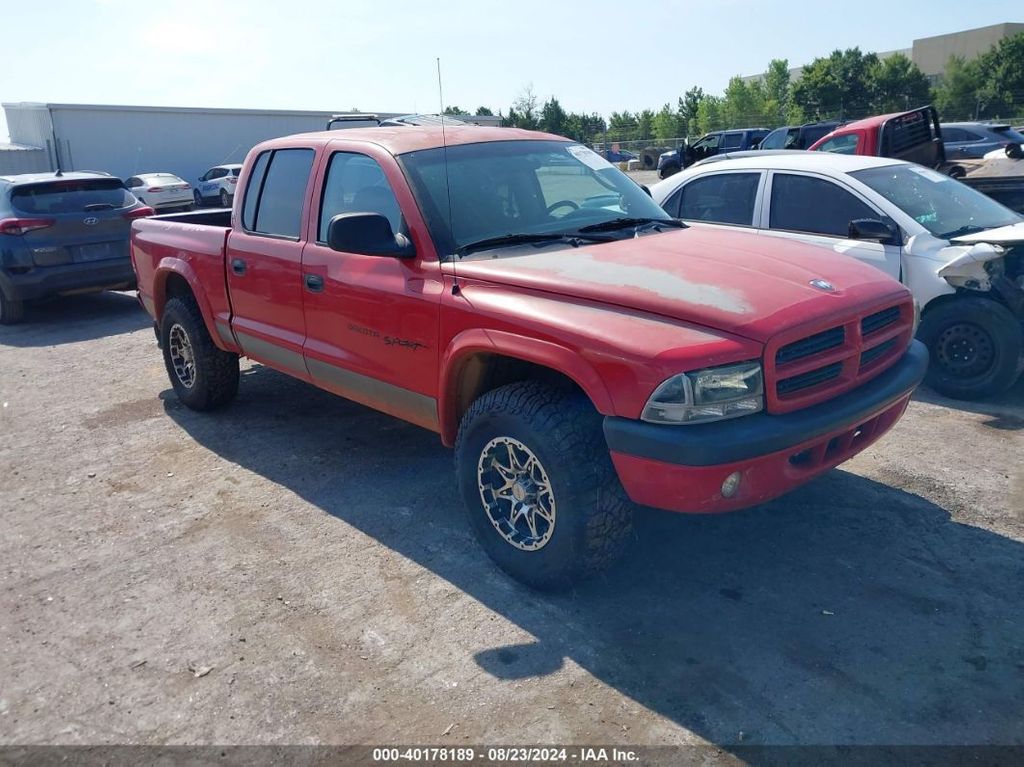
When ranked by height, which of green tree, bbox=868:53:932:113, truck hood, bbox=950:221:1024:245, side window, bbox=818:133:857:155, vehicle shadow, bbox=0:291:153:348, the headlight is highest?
green tree, bbox=868:53:932:113

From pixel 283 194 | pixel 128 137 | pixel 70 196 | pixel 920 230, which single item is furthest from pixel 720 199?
pixel 128 137

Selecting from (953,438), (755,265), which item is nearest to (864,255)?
(953,438)

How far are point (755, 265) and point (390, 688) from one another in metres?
2.33

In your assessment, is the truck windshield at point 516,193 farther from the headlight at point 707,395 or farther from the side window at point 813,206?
the side window at point 813,206

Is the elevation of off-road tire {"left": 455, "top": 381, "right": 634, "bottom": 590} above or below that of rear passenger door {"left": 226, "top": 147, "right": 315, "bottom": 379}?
below

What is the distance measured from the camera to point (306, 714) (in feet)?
9.84

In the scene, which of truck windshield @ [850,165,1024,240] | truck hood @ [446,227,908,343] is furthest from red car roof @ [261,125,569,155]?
truck windshield @ [850,165,1024,240]

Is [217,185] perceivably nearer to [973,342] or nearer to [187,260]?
[187,260]

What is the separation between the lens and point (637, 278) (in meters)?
3.53

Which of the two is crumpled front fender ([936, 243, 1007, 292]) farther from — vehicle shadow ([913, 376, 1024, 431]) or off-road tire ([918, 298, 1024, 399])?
vehicle shadow ([913, 376, 1024, 431])

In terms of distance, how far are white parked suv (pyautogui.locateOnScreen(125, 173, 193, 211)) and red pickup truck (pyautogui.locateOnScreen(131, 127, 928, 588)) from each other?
68.1 feet

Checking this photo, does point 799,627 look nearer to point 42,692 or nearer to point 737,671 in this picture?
point 737,671

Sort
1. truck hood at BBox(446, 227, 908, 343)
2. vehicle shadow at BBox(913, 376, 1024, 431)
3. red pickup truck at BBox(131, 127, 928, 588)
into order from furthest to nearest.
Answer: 1. vehicle shadow at BBox(913, 376, 1024, 431)
2. truck hood at BBox(446, 227, 908, 343)
3. red pickup truck at BBox(131, 127, 928, 588)

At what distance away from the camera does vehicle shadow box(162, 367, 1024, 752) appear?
9.50 feet
